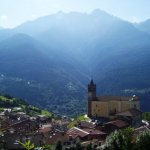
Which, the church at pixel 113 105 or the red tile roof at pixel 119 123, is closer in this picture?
→ the red tile roof at pixel 119 123

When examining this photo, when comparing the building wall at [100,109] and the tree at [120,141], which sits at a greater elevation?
the building wall at [100,109]

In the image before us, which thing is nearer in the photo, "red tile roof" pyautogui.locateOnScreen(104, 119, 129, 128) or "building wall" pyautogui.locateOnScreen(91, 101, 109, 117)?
"red tile roof" pyautogui.locateOnScreen(104, 119, 129, 128)

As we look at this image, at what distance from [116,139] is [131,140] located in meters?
2.51

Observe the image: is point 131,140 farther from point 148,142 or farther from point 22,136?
point 22,136

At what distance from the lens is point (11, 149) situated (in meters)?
75.7

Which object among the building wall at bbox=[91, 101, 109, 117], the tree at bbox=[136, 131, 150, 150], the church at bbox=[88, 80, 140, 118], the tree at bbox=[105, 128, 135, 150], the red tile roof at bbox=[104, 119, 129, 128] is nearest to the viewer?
the tree at bbox=[136, 131, 150, 150]

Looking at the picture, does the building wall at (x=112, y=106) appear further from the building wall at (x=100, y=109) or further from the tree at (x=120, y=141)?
the tree at (x=120, y=141)

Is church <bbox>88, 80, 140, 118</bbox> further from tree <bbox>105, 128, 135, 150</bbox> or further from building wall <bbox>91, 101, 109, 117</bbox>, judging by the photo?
tree <bbox>105, 128, 135, 150</bbox>

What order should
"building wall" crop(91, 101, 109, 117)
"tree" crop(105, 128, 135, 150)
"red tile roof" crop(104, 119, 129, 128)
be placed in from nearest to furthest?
"tree" crop(105, 128, 135, 150)
"red tile roof" crop(104, 119, 129, 128)
"building wall" crop(91, 101, 109, 117)

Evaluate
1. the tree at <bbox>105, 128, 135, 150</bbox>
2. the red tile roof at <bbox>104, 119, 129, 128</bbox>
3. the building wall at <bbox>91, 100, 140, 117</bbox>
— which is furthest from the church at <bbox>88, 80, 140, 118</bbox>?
the tree at <bbox>105, 128, 135, 150</bbox>

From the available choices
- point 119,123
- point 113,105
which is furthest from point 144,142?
point 113,105

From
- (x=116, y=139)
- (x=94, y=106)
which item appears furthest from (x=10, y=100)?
(x=116, y=139)

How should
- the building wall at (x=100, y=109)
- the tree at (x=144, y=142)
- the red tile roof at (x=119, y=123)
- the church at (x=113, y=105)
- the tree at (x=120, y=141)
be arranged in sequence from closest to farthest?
the tree at (x=144, y=142)
the tree at (x=120, y=141)
the red tile roof at (x=119, y=123)
the church at (x=113, y=105)
the building wall at (x=100, y=109)

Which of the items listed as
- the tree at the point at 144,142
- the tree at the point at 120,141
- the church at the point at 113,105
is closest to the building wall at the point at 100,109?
Result: the church at the point at 113,105
